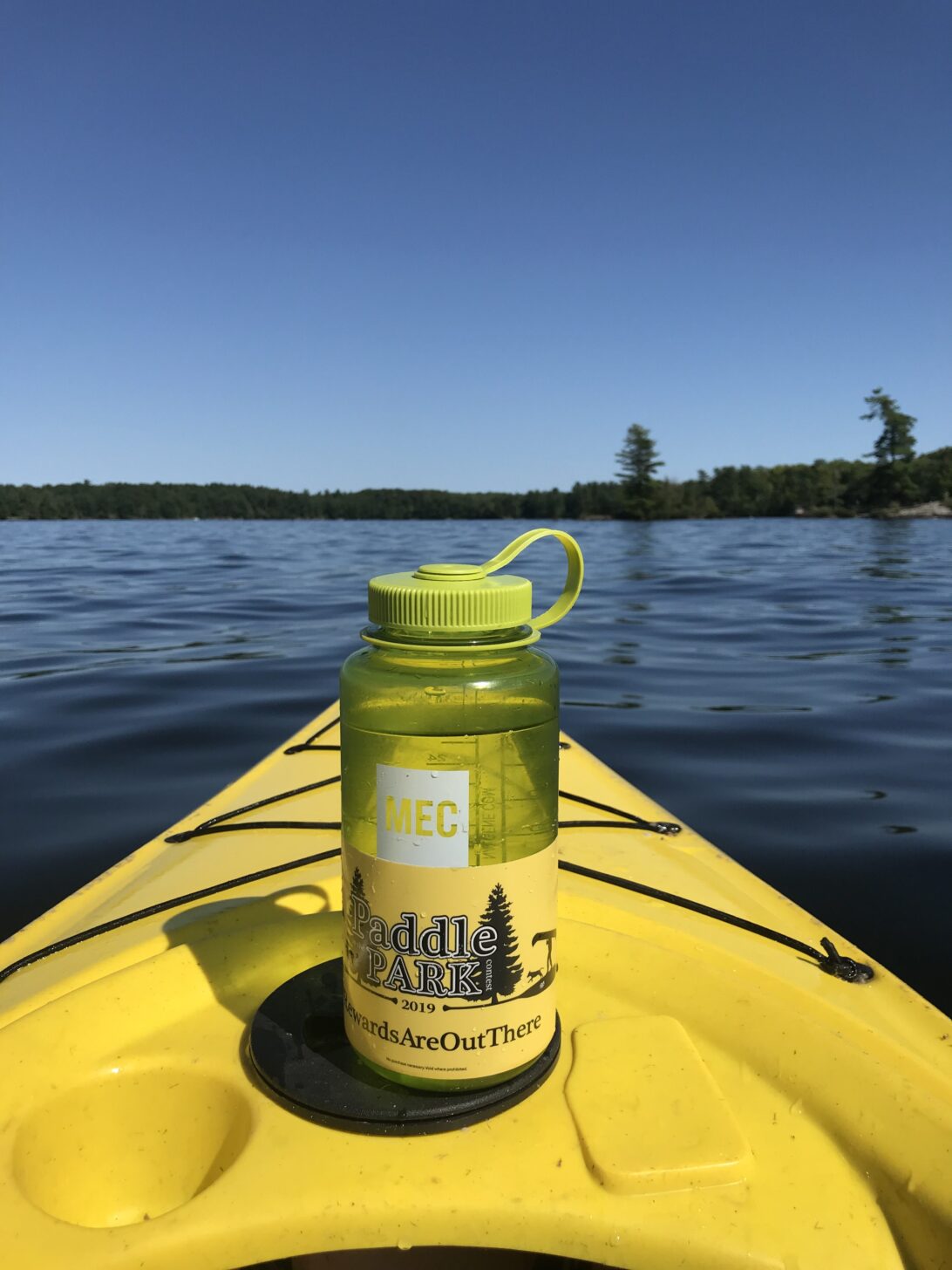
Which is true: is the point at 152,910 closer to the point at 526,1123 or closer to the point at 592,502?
the point at 526,1123

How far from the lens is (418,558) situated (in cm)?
1961

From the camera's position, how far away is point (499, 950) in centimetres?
105

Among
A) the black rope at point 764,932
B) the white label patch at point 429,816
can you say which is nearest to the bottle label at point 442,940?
the white label patch at point 429,816

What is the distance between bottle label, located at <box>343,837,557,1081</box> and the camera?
103 cm

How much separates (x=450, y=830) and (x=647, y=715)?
516cm

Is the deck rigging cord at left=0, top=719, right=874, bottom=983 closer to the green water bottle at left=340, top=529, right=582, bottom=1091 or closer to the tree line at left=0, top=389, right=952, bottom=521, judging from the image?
the green water bottle at left=340, top=529, right=582, bottom=1091

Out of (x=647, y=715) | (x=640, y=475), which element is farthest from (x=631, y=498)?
(x=647, y=715)

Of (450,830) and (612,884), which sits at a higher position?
(450,830)

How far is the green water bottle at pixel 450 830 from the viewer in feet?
3.39

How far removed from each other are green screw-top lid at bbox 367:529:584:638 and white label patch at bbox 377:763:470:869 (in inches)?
Answer: 7.0

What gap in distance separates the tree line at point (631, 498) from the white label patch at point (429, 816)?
72.6 meters

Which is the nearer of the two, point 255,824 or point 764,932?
point 764,932

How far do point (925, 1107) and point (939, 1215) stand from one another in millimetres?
146

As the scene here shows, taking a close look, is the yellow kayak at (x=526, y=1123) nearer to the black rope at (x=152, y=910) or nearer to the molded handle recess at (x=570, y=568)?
the black rope at (x=152, y=910)
